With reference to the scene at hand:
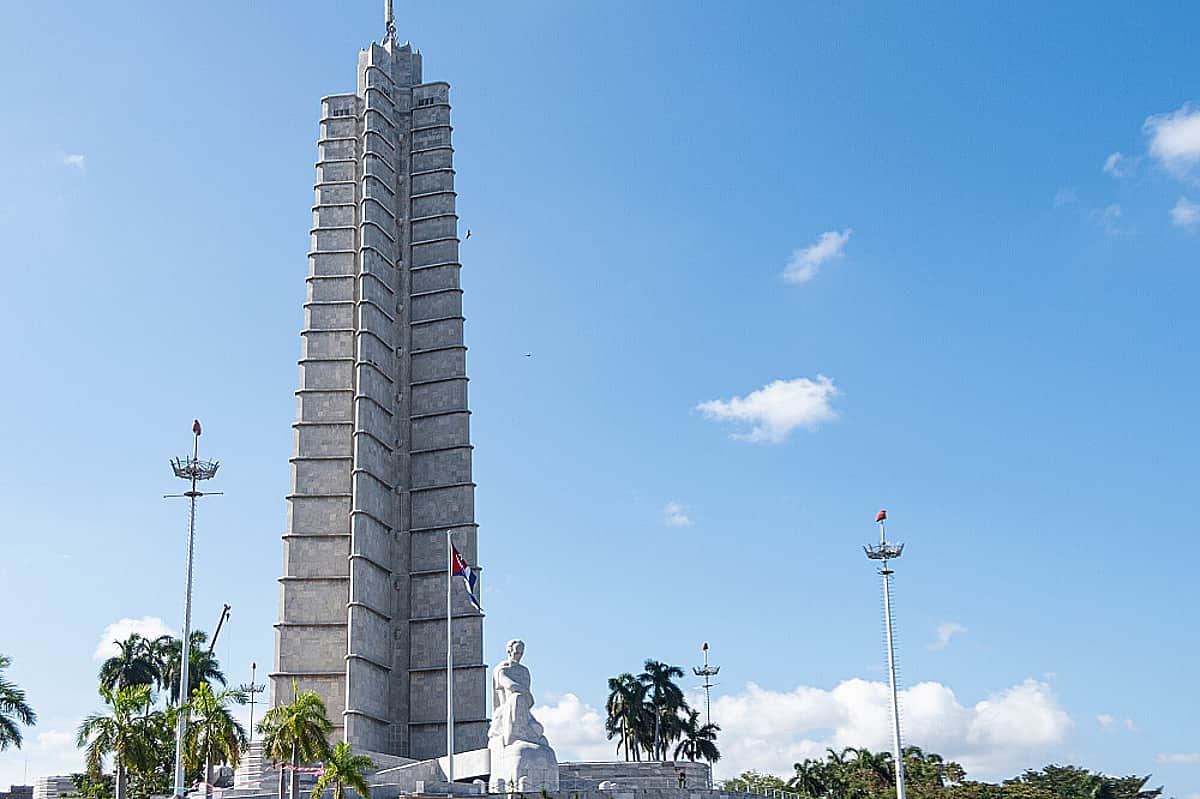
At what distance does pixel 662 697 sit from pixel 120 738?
3301 cm

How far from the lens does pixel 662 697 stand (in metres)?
65.8

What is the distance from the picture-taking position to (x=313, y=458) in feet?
200

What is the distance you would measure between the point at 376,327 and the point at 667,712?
2341cm

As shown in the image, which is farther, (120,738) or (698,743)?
(698,743)

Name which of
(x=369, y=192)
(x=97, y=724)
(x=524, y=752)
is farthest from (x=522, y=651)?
(x=369, y=192)

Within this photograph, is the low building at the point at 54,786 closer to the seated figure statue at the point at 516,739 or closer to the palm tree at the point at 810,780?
the seated figure statue at the point at 516,739

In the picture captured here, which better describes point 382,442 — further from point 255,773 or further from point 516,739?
point 516,739

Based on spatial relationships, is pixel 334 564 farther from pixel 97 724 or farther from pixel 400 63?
pixel 400 63

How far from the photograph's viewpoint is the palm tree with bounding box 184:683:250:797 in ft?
125

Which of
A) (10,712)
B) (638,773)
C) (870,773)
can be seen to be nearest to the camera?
(10,712)

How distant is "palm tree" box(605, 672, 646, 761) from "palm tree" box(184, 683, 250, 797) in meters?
28.5

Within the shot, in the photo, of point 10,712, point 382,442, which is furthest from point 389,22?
point 10,712

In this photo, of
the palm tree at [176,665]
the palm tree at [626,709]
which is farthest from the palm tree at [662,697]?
the palm tree at [176,665]

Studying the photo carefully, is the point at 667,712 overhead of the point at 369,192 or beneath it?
beneath
